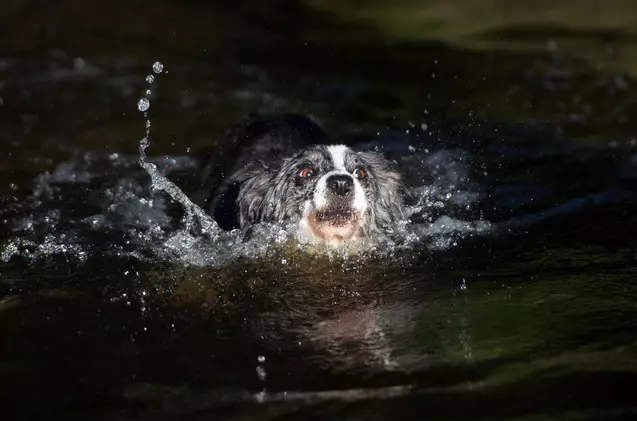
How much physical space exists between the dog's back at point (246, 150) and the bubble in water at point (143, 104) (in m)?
1.38

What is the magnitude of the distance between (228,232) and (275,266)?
2.52ft

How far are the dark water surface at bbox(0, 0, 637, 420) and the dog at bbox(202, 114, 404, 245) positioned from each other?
191 millimetres

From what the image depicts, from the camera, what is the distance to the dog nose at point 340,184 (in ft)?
20.1

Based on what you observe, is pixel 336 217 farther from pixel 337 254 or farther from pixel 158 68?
pixel 158 68

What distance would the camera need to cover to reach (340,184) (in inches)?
241

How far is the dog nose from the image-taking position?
6.12 m

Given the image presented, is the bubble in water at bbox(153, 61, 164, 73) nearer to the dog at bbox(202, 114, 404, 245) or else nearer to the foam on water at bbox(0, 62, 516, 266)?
the foam on water at bbox(0, 62, 516, 266)

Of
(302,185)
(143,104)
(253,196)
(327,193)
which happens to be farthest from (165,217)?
(143,104)

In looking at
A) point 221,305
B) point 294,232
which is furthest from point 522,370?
point 294,232

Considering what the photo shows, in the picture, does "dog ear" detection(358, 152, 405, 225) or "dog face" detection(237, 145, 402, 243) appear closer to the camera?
"dog face" detection(237, 145, 402, 243)

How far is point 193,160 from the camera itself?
8680 millimetres

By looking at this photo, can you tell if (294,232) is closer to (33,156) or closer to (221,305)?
A: (221,305)

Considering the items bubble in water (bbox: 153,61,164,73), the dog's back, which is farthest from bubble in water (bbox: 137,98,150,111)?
the dog's back

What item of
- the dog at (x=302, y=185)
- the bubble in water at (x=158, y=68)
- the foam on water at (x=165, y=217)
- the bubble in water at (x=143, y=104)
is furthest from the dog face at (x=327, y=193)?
the bubble in water at (x=158, y=68)
